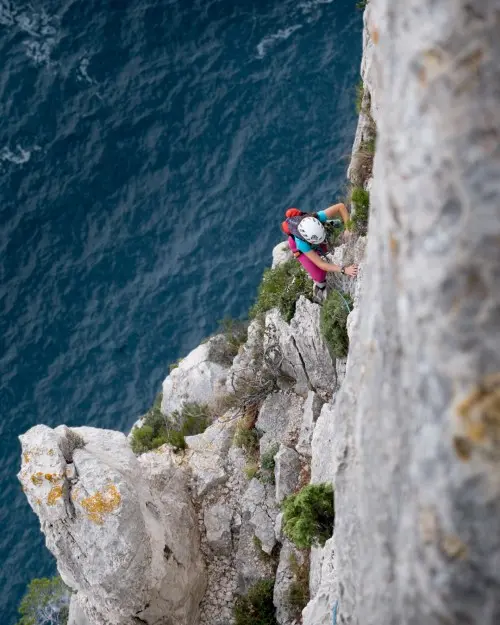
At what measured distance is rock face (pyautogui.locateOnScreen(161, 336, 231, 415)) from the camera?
24234mm

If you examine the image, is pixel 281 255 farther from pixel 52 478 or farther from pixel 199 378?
pixel 52 478

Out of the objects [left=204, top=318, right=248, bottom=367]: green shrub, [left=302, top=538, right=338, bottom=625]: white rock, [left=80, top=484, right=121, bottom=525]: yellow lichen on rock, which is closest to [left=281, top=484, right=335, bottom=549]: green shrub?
[left=302, top=538, right=338, bottom=625]: white rock

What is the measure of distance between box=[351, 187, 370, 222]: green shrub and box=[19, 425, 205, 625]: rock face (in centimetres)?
931

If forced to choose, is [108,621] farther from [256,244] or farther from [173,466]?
[256,244]

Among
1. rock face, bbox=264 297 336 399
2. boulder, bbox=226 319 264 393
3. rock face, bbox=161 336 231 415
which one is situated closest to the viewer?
rock face, bbox=264 297 336 399

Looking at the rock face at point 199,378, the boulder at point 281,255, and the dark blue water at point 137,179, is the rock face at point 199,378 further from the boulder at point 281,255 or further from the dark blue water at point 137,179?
the dark blue water at point 137,179

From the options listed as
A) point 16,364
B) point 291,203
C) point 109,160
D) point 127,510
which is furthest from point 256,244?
point 127,510

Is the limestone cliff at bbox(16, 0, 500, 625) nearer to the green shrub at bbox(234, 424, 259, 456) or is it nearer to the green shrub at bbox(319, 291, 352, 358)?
the green shrub at bbox(319, 291, 352, 358)

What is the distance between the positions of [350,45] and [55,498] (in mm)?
29488

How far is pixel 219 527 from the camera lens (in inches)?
768

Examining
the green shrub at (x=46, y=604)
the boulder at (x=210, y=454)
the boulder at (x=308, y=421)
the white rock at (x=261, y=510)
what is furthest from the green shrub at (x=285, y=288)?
the green shrub at (x=46, y=604)

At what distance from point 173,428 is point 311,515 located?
12.0 meters

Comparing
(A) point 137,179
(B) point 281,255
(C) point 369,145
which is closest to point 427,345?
(C) point 369,145

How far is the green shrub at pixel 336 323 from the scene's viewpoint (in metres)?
15.1
